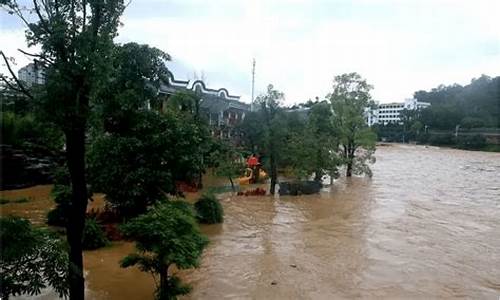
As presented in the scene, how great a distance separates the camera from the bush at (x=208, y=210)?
11537 mm

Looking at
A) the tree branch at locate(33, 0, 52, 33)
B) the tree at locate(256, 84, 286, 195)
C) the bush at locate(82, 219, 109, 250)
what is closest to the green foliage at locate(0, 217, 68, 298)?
the tree branch at locate(33, 0, 52, 33)

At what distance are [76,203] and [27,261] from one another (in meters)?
0.78

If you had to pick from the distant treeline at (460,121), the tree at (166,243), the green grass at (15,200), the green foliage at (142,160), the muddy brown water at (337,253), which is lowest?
the muddy brown water at (337,253)

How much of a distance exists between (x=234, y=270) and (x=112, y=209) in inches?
185

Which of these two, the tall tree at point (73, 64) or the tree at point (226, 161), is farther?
the tree at point (226, 161)

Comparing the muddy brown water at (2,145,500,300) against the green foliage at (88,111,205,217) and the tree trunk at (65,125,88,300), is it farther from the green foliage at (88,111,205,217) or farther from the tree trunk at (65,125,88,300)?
the tree trunk at (65,125,88,300)

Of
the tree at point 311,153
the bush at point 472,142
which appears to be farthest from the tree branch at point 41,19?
the bush at point 472,142

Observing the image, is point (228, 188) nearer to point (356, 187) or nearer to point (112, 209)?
point (356, 187)

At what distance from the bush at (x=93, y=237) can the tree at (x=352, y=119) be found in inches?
672

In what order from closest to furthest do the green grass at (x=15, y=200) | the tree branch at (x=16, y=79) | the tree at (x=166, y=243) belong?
the tree branch at (x=16, y=79) < the tree at (x=166, y=243) < the green grass at (x=15, y=200)

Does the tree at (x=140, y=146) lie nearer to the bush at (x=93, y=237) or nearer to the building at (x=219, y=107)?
the bush at (x=93, y=237)

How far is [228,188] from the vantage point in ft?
61.8

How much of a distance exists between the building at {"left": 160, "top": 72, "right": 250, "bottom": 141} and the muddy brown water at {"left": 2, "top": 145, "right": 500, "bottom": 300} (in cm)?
939

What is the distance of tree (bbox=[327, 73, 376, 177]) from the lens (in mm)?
24172
